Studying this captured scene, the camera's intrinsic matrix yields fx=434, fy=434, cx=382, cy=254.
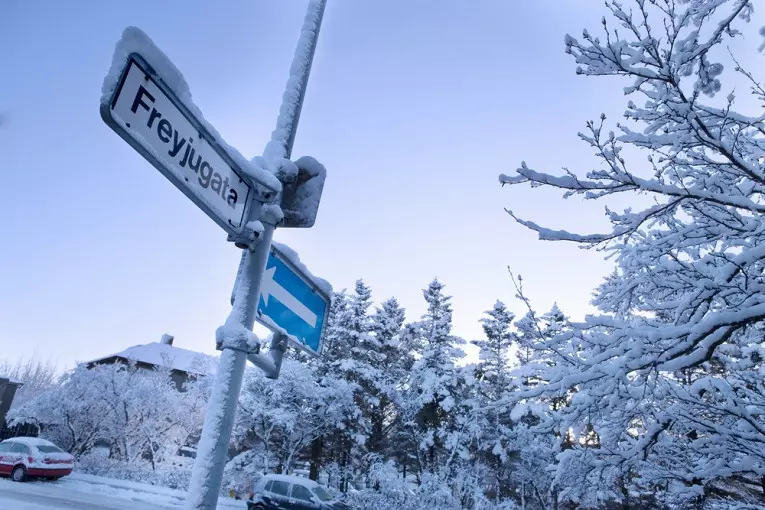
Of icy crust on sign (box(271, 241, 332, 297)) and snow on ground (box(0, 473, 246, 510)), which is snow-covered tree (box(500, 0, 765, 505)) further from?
snow on ground (box(0, 473, 246, 510))

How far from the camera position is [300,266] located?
2520 mm

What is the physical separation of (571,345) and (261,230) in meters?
3.47

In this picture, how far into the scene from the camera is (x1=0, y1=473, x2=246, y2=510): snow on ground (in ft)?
42.2

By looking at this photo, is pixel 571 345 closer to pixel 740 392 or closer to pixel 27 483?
pixel 740 392

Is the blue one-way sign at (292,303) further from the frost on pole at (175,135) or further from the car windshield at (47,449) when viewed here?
the car windshield at (47,449)

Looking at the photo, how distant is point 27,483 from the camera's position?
1711 cm

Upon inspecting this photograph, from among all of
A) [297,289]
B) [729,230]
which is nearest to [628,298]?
[729,230]

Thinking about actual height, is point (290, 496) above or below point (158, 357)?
below

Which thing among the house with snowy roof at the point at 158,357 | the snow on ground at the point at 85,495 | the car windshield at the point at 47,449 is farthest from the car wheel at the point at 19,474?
the house with snowy roof at the point at 158,357

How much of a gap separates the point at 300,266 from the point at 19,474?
22289 mm

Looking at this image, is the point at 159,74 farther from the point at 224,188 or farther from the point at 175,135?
the point at 224,188

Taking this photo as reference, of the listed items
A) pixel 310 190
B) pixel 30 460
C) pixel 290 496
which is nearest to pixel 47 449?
pixel 30 460

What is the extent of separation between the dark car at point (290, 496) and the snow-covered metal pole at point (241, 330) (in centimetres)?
1467

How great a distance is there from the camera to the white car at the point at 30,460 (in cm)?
1748
